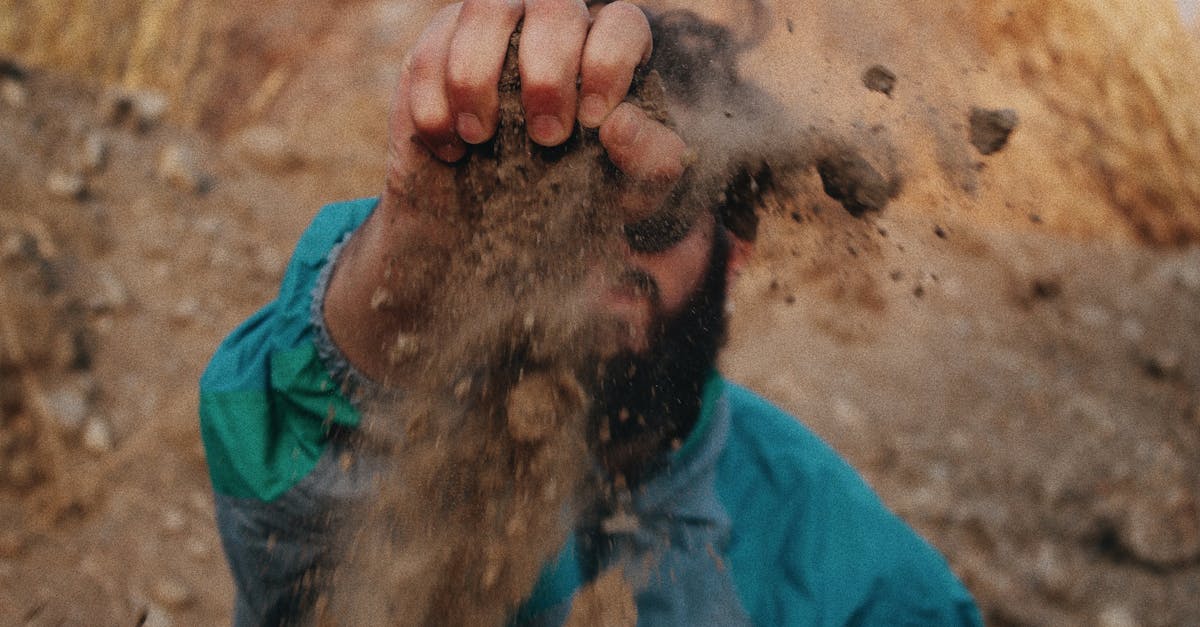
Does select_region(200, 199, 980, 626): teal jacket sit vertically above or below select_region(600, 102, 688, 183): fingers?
below

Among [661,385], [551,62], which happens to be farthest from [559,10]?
[661,385]

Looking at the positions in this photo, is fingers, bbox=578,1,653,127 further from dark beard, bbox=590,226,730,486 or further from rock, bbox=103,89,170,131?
rock, bbox=103,89,170,131

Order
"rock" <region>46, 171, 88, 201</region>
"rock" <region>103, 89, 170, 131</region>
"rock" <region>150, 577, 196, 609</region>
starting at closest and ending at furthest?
"rock" <region>150, 577, 196, 609</region>, "rock" <region>46, 171, 88, 201</region>, "rock" <region>103, 89, 170, 131</region>

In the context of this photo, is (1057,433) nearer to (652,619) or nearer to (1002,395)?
(1002,395)

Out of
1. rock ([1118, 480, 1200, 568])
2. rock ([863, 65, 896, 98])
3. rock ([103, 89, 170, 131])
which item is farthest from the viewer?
rock ([103, 89, 170, 131])

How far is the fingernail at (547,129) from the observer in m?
0.57

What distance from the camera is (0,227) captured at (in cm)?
160

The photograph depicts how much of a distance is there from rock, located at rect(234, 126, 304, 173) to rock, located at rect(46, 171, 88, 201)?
0.45 meters

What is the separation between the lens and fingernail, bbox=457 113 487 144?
1.88 ft

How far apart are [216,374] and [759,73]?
631mm

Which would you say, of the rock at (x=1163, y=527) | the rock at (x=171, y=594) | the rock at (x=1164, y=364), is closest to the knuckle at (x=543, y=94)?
the rock at (x=171, y=594)

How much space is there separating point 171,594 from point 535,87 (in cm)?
123

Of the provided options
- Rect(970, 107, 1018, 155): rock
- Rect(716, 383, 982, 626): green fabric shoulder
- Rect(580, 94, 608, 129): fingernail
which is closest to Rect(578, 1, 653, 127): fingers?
Rect(580, 94, 608, 129): fingernail

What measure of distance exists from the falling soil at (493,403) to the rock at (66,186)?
1438 mm
